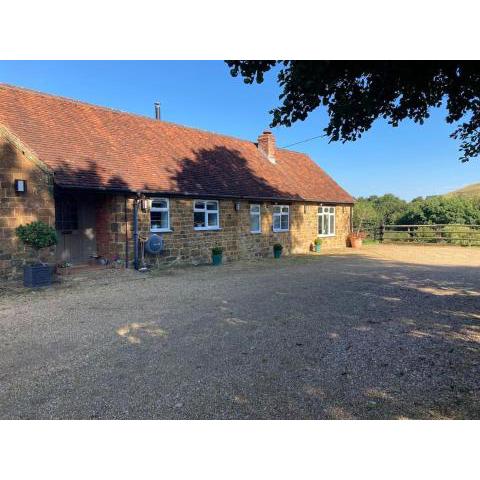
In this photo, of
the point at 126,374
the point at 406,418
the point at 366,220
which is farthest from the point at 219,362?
the point at 366,220

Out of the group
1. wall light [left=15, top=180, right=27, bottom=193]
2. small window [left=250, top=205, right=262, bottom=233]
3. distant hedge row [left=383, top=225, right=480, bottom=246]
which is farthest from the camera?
distant hedge row [left=383, top=225, right=480, bottom=246]

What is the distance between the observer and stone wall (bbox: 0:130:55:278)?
9.68m

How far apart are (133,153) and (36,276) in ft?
20.8

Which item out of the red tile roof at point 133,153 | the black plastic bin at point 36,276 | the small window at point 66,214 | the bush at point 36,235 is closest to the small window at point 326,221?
the red tile roof at point 133,153

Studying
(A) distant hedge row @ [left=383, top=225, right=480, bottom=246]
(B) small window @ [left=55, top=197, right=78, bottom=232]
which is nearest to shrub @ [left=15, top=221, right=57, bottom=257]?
(B) small window @ [left=55, top=197, right=78, bottom=232]

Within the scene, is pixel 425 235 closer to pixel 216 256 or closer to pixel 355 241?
pixel 355 241

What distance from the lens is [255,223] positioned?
55.2ft

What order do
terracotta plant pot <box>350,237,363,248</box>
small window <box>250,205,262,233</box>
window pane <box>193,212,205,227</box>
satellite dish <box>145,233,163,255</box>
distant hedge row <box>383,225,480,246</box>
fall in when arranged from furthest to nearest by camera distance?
terracotta plant pot <box>350,237,363,248</box>
distant hedge row <box>383,225,480,246</box>
small window <box>250,205,262,233</box>
window pane <box>193,212,205,227</box>
satellite dish <box>145,233,163,255</box>

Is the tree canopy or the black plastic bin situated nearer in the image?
the tree canopy

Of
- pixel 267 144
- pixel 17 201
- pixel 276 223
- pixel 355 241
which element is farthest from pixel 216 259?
pixel 355 241

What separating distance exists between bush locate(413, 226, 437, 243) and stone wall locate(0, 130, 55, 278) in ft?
68.4

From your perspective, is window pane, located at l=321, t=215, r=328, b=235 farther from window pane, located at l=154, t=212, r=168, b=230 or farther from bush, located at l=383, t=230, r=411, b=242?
window pane, located at l=154, t=212, r=168, b=230
